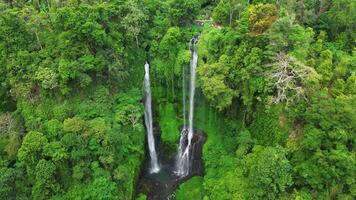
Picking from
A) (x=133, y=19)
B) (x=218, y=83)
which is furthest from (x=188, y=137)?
(x=133, y=19)

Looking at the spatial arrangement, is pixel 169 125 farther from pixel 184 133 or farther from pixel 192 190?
pixel 192 190

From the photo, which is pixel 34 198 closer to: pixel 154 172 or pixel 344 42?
pixel 154 172

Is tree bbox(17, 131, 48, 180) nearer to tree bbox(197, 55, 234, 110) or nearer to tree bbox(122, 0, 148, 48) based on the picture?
tree bbox(122, 0, 148, 48)

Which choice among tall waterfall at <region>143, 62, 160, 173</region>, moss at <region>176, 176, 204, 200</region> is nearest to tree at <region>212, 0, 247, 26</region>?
tall waterfall at <region>143, 62, 160, 173</region>

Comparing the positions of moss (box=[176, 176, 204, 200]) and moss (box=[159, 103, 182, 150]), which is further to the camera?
moss (box=[159, 103, 182, 150])

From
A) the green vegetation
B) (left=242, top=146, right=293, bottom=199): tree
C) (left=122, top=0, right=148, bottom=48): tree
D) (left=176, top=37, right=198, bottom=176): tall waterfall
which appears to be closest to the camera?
(left=242, top=146, right=293, bottom=199): tree

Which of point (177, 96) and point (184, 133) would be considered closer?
point (184, 133)

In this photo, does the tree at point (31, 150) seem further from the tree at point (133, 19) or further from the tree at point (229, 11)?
the tree at point (229, 11)

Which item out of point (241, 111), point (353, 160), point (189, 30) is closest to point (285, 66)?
point (241, 111)
